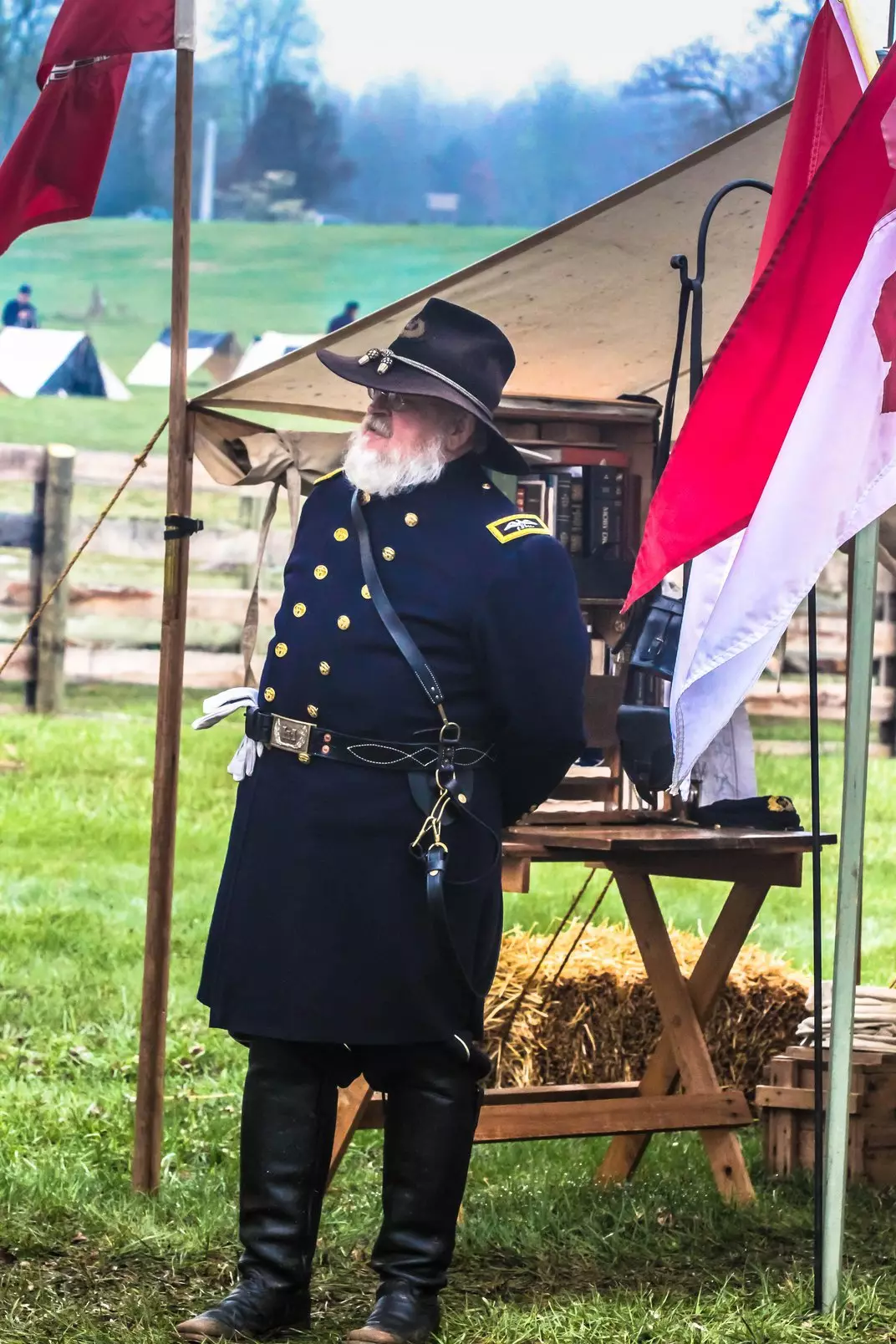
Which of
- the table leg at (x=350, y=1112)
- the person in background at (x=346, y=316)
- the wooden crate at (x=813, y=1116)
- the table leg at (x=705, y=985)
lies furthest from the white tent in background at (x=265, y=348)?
the table leg at (x=350, y=1112)

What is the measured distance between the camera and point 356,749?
11.5 ft

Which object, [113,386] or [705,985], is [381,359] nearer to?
[705,985]

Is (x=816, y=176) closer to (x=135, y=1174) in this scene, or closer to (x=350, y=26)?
(x=135, y=1174)

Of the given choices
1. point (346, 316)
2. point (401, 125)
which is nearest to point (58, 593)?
point (346, 316)

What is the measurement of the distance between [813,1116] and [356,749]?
2.11 m

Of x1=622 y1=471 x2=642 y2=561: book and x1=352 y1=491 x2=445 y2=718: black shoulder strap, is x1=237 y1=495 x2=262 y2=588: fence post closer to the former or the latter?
x1=622 y1=471 x2=642 y2=561: book

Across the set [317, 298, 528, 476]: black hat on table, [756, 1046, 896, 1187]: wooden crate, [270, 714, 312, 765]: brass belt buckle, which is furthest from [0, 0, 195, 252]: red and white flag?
Answer: [756, 1046, 896, 1187]: wooden crate

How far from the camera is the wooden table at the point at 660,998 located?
4324 millimetres

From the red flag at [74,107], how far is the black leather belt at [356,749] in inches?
62.7

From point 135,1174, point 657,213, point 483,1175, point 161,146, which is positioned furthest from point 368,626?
point 161,146

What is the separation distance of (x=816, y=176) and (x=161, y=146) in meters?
24.5

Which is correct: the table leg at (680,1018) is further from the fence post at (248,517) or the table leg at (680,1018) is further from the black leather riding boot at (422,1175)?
the fence post at (248,517)

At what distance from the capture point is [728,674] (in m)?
3.51

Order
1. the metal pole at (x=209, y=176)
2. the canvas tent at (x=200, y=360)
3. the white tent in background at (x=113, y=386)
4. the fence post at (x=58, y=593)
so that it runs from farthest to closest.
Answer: the metal pole at (x=209, y=176) → the canvas tent at (x=200, y=360) → the white tent in background at (x=113, y=386) → the fence post at (x=58, y=593)
